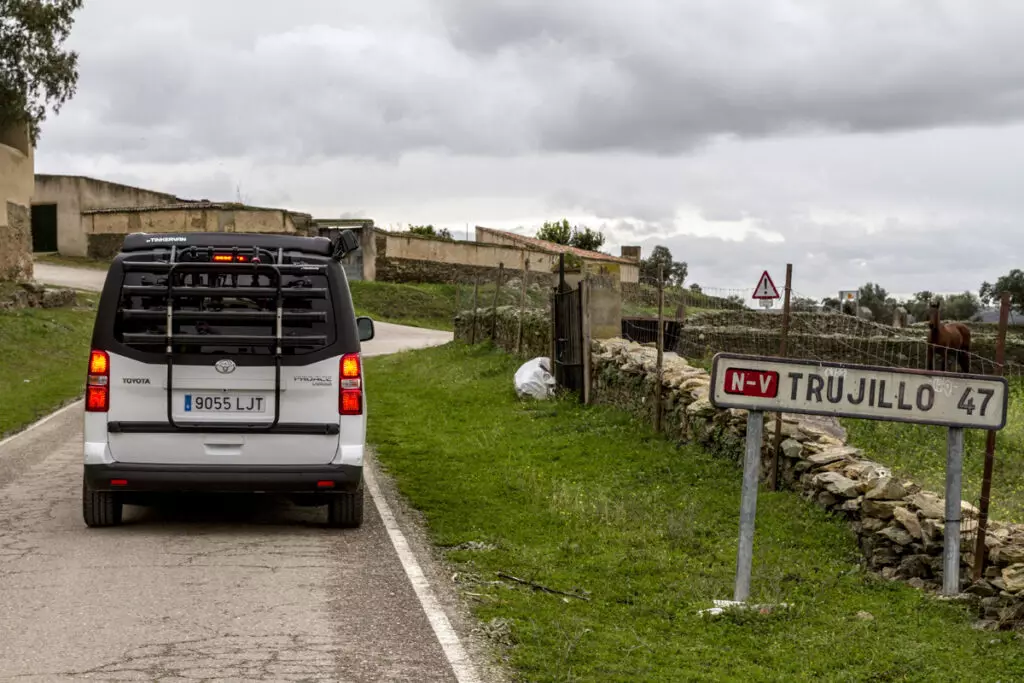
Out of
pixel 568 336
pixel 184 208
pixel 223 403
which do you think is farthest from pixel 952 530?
pixel 184 208

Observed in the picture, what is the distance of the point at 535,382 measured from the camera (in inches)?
741

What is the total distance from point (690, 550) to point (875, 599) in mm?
1678

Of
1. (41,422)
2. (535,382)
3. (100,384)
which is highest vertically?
(100,384)

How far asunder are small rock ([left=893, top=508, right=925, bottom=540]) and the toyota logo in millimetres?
4991

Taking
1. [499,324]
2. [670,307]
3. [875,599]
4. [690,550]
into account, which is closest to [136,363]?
[690,550]

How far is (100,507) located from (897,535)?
20.0 ft

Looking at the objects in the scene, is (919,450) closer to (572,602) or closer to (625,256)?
(572,602)

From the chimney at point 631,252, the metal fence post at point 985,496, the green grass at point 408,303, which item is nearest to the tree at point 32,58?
the green grass at point 408,303

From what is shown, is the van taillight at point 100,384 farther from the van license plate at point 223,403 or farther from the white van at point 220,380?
the van license plate at point 223,403

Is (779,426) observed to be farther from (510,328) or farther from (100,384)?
(510,328)

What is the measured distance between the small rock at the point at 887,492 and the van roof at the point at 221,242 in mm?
4608

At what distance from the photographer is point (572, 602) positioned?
7625mm

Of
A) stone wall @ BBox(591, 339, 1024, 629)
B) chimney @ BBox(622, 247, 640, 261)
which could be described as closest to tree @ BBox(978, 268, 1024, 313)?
chimney @ BBox(622, 247, 640, 261)

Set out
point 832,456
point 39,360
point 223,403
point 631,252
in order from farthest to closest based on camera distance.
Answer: point 631,252, point 39,360, point 832,456, point 223,403
